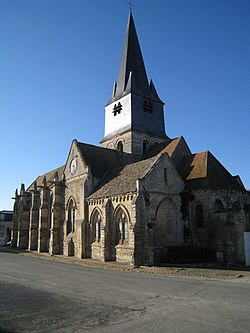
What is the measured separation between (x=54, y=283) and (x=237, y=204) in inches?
634

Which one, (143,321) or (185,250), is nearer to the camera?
(143,321)

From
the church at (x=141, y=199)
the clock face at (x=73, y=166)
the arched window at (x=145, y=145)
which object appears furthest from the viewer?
the arched window at (x=145, y=145)

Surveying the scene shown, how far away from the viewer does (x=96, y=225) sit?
26953 mm

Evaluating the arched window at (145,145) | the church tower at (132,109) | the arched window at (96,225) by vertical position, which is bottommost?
the arched window at (96,225)

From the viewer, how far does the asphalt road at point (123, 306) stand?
7.27m

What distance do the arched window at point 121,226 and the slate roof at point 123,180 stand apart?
1.73 m

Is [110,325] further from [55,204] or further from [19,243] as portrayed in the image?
[19,243]

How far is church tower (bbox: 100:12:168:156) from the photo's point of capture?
34812mm

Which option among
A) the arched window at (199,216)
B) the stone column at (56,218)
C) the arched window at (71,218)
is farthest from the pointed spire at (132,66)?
the arched window at (199,216)

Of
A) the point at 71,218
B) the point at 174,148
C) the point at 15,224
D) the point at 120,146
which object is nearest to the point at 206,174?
the point at 174,148

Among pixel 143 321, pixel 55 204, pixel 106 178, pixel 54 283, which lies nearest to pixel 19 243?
pixel 55 204

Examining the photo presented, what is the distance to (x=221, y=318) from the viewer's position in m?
7.95

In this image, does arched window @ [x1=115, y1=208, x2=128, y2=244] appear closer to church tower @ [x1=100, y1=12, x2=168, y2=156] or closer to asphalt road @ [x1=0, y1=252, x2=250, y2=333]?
asphalt road @ [x1=0, y1=252, x2=250, y2=333]

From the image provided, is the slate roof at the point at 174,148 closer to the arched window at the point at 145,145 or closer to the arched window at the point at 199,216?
the arched window at the point at 145,145
